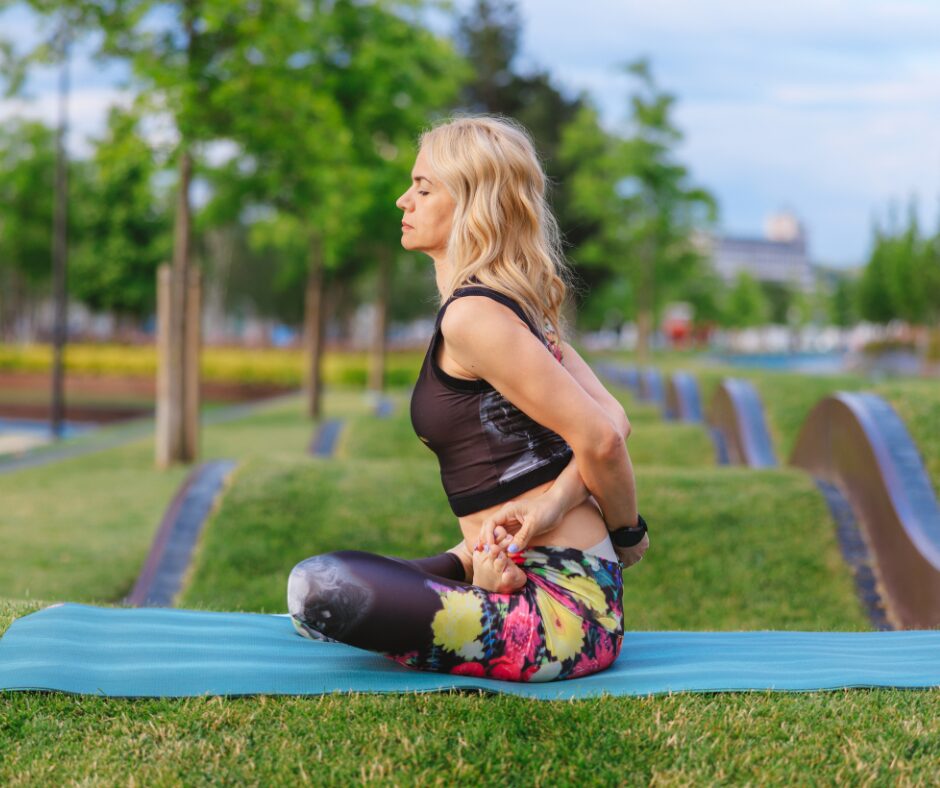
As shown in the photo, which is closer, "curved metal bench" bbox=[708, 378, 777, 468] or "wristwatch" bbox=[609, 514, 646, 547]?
"wristwatch" bbox=[609, 514, 646, 547]

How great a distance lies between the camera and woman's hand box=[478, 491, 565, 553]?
290cm

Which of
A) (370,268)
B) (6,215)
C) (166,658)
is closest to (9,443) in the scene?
(166,658)

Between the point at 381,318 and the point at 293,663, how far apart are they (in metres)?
23.6

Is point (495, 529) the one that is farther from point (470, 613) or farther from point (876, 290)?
point (876, 290)

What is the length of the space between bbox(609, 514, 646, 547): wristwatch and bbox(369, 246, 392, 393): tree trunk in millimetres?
23165

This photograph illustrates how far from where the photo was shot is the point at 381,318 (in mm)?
26578

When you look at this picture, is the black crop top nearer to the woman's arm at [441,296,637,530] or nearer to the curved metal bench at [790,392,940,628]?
the woman's arm at [441,296,637,530]

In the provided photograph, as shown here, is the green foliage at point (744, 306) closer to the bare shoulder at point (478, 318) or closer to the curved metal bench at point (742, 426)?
the curved metal bench at point (742, 426)

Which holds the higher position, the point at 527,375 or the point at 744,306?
the point at 527,375

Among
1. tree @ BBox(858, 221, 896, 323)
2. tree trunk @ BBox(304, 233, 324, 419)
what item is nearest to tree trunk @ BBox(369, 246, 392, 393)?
tree trunk @ BBox(304, 233, 324, 419)

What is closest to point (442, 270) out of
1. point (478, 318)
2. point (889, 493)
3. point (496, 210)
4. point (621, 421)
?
point (496, 210)

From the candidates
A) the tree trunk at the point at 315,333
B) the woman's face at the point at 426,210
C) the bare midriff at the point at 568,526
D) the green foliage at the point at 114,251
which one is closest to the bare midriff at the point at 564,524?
the bare midriff at the point at 568,526

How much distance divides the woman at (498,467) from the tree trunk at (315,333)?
58.2ft

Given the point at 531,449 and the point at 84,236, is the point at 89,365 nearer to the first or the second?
the point at 84,236
